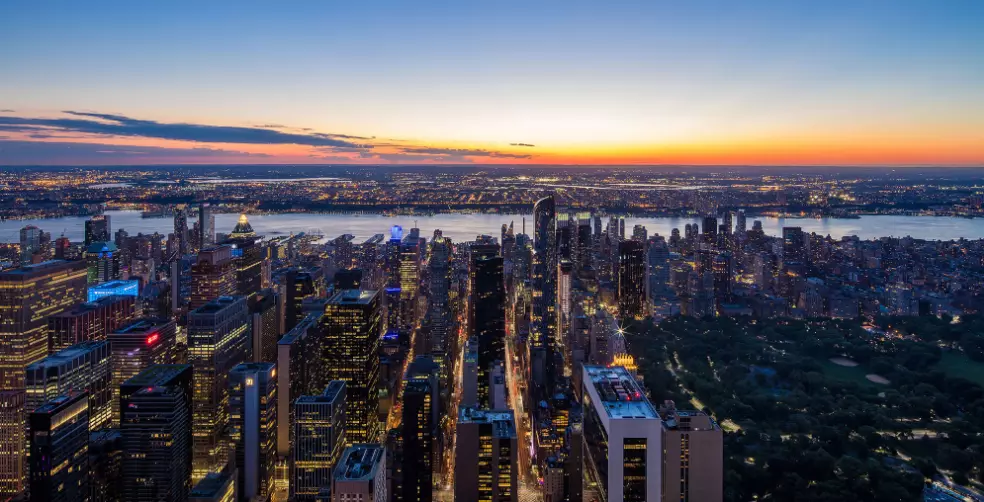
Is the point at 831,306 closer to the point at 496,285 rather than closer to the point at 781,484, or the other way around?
the point at 496,285

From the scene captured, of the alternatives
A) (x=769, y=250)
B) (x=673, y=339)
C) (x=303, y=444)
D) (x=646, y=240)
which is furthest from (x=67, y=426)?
(x=769, y=250)

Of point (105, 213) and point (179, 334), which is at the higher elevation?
point (105, 213)

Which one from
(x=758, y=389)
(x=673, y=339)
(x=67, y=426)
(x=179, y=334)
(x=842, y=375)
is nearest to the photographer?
(x=67, y=426)

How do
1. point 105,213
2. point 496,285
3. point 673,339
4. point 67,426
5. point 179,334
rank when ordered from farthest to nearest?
point 105,213, point 496,285, point 673,339, point 179,334, point 67,426

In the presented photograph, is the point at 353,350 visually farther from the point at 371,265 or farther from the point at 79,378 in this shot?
the point at 371,265

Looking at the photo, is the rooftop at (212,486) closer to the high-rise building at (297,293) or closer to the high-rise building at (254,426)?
the high-rise building at (254,426)

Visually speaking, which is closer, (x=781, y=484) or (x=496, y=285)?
(x=781, y=484)
